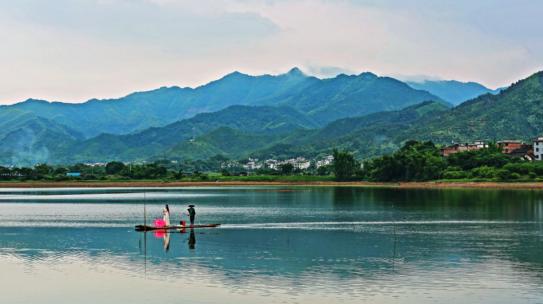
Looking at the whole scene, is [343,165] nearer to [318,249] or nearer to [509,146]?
[509,146]

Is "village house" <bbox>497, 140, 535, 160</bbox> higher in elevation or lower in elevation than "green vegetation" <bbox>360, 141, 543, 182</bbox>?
higher

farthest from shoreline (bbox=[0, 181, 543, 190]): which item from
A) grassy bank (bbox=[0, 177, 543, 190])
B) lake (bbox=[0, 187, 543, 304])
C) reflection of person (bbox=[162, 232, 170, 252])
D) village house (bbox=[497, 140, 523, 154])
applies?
reflection of person (bbox=[162, 232, 170, 252])

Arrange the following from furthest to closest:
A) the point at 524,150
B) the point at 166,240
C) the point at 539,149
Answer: the point at 524,150 < the point at 539,149 < the point at 166,240

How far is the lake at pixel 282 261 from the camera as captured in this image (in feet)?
96.8

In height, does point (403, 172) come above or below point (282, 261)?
above

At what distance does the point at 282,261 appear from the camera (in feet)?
126

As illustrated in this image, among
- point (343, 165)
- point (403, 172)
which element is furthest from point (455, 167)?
point (343, 165)

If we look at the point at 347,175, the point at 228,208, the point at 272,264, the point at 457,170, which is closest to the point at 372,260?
the point at 272,264

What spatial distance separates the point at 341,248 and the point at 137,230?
18.5m

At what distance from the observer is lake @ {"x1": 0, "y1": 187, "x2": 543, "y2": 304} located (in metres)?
29.5

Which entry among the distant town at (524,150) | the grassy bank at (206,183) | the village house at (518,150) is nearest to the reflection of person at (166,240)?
the grassy bank at (206,183)

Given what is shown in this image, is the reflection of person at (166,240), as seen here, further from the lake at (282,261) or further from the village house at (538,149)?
the village house at (538,149)

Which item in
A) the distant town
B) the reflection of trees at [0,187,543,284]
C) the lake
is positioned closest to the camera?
the lake

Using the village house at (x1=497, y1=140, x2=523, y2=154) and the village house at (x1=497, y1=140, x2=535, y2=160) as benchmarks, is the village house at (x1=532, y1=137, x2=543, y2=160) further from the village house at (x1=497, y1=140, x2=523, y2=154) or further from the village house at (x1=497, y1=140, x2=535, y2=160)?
the village house at (x1=497, y1=140, x2=523, y2=154)
